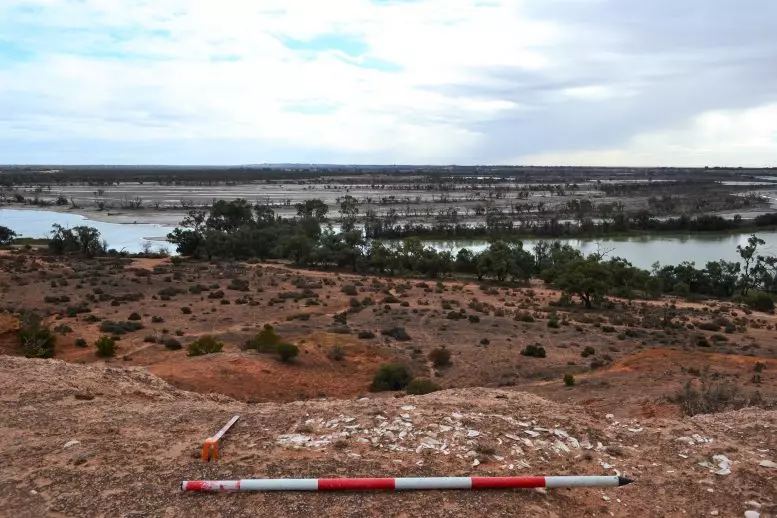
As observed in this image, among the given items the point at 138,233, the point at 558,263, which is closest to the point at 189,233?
the point at 138,233

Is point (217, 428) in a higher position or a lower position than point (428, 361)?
higher

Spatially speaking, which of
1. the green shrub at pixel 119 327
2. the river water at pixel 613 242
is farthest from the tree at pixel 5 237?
the green shrub at pixel 119 327

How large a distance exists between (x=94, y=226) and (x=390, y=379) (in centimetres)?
7832

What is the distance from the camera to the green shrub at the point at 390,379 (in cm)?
1756

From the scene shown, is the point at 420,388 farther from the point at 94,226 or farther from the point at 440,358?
the point at 94,226

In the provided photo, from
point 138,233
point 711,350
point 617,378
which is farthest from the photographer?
point 138,233

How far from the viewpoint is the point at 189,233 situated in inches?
2336

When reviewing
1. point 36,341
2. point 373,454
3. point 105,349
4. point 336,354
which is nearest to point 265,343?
point 336,354

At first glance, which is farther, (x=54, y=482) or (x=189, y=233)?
(x=189, y=233)

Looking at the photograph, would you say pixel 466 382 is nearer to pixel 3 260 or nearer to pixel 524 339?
pixel 524 339

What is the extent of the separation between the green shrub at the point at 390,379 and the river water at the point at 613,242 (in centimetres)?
5251

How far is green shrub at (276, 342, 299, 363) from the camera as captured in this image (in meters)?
19.2

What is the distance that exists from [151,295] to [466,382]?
23303 mm

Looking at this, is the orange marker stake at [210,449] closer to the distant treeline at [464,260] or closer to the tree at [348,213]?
the distant treeline at [464,260]
